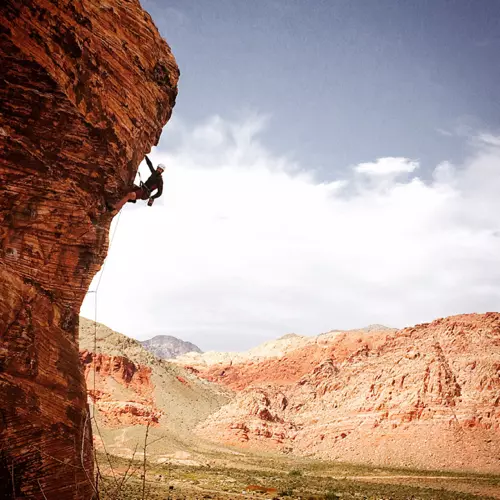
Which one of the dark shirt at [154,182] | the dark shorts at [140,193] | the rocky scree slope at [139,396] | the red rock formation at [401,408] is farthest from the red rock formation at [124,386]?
the dark shirt at [154,182]

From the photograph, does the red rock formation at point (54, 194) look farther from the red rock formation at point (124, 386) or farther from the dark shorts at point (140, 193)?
the red rock formation at point (124, 386)

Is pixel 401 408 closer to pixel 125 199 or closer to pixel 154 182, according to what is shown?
pixel 154 182

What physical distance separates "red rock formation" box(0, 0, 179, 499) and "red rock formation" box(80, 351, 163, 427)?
54642 millimetres

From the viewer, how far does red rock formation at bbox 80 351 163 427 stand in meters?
63.9

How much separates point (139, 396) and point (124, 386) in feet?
11.0

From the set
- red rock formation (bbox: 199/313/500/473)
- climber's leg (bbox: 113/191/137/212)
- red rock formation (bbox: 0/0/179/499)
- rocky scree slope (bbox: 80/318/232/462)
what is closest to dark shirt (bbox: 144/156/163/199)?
climber's leg (bbox: 113/191/137/212)

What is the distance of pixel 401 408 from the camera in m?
54.9

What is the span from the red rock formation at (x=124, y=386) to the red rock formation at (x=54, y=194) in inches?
2151

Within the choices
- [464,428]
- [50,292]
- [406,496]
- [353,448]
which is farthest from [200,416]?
[50,292]

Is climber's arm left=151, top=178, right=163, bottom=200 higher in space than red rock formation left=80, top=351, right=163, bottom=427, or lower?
higher

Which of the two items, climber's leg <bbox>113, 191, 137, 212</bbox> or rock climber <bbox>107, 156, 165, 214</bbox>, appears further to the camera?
rock climber <bbox>107, 156, 165, 214</bbox>

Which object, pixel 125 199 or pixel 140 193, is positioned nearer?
pixel 125 199

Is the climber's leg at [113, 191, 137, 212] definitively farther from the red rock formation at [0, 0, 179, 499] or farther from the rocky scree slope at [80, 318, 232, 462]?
the rocky scree slope at [80, 318, 232, 462]

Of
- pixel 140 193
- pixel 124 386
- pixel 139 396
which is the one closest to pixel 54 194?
pixel 140 193
